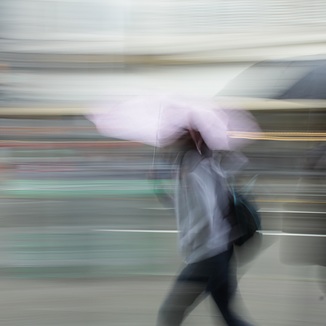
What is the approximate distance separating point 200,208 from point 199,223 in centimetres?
7

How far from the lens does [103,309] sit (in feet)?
13.3

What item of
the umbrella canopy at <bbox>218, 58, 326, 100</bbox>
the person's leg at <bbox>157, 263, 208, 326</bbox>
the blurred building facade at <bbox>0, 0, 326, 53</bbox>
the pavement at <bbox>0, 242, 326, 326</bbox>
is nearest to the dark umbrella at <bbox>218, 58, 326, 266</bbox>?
the umbrella canopy at <bbox>218, 58, 326, 100</bbox>

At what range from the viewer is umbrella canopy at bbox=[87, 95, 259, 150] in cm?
280

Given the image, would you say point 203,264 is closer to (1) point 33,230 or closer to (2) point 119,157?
(2) point 119,157

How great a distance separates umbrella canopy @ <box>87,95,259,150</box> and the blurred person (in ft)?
0.17

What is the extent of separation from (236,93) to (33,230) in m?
1.73

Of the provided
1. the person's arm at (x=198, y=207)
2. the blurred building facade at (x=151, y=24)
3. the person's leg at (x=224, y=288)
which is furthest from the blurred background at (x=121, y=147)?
the person's arm at (x=198, y=207)

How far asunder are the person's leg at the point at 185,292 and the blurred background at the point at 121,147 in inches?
31.9

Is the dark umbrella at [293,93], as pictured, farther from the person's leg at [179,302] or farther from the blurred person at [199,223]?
the person's leg at [179,302]

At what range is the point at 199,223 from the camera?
2795 millimetres

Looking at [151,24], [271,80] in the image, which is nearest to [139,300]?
[271,80]

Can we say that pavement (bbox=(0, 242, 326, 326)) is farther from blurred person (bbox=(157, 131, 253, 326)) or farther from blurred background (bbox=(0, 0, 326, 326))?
blurred person (bbox=(157, 131, 253, 326))

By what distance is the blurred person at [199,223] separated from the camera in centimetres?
279

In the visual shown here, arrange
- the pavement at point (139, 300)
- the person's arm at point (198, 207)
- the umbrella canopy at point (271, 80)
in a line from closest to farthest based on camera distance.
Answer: the person's arm at point (198, 207) < the umbrella canopy at point (271, 80) < the pavement at point (139, 300)
